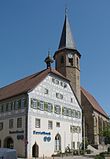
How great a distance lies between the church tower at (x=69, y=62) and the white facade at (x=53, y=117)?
6.18m

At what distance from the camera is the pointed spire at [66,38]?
6064cm

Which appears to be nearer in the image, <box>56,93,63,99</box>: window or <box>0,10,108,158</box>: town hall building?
<box>0,10,108,158</box>: town hall building

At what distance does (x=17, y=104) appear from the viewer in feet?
139

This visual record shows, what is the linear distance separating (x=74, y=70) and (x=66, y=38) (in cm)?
863

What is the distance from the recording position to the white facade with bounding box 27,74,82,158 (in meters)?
40.8

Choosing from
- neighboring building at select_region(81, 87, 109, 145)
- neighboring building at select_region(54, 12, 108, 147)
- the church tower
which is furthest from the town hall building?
neighboring building at select_region(81, 87, 109, 145)

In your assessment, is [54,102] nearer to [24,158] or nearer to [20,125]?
[20,125]

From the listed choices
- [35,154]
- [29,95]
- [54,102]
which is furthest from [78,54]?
[35,154]

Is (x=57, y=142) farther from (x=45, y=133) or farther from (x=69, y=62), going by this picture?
(x=69, y=62)

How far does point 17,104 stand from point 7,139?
5.53m

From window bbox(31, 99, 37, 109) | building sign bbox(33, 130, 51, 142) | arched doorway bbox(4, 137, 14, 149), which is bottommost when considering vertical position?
arched doorway bbox(4, 137, 14, 149)

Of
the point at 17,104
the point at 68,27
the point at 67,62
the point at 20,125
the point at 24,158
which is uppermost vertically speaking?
the point at 68,27

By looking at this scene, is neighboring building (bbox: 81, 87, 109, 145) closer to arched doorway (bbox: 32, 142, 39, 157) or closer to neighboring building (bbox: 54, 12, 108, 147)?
neighboring building (bbox: 54, 12, 108, 147)

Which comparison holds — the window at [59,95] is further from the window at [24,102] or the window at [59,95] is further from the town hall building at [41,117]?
the window at [24,102]
